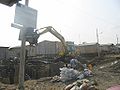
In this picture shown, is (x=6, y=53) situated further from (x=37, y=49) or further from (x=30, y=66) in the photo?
(x=30, y=66)

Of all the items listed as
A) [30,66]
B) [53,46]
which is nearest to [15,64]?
[30,66]

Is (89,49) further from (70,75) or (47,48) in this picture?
(70,75)

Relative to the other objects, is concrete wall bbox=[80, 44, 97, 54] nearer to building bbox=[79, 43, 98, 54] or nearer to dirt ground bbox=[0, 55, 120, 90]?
building bbox=[79, 43, 98, 54]

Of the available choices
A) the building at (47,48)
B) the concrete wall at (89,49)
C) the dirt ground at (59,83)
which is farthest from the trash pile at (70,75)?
the concrete wall at (89,49)

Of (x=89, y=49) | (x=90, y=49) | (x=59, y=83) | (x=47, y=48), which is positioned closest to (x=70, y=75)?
(x=59, y=83)

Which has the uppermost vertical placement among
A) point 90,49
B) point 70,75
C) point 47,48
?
point 47,48

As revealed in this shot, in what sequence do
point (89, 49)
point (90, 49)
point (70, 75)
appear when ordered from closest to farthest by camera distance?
1. point (70, 75)
2. point (90, 49)
3. point (89, 49)

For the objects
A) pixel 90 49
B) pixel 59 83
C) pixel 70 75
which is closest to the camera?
pixel 59 83

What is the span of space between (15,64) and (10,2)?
21.3 meters

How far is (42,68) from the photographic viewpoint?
74.2ft

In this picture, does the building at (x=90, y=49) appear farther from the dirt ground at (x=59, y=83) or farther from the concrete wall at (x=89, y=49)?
Result: the dirt ground at (x=59, y=83)

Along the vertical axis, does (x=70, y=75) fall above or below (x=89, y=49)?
below

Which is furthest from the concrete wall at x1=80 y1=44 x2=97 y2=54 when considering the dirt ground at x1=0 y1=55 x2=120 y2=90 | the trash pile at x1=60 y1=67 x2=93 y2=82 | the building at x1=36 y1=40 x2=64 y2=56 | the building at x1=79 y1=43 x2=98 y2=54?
the trash pile at x1=60 y1=67 x2=93 y2=82

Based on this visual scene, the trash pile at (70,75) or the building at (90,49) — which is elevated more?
the building at (90,49)
